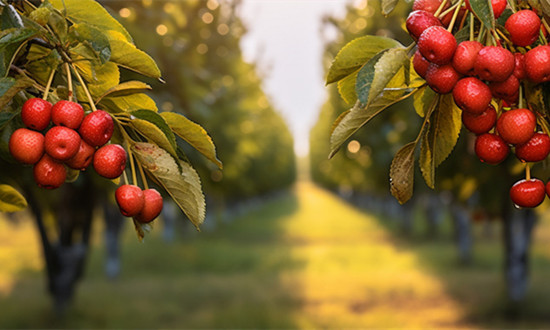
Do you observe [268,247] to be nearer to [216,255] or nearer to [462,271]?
[216,255]

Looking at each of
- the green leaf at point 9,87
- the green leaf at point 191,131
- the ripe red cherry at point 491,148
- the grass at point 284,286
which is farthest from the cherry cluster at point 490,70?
the grass at point 284,286

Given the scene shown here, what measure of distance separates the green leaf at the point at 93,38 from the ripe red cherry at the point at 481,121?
0.88m

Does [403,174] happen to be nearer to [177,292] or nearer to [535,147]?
[535,147]

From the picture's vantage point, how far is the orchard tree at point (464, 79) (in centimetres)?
111

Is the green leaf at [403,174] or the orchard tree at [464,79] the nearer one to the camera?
the orchard tree at [464,79]

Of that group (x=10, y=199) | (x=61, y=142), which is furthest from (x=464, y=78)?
(x=10, y=199)

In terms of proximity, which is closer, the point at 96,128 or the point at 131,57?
the point at 96,128

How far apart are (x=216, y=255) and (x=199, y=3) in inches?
452

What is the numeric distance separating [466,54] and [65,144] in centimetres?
87

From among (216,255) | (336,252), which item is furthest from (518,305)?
(216,255)

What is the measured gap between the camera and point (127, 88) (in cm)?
130

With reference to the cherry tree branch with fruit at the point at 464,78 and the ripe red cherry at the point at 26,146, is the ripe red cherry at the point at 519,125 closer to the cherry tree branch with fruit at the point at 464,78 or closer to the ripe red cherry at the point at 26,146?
the cherry tree branch with fruit at the point at 464,78

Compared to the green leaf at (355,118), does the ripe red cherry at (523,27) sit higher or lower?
higher

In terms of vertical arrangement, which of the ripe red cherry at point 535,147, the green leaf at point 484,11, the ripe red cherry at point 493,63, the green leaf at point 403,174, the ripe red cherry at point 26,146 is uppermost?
the green leaf at point 484,11
